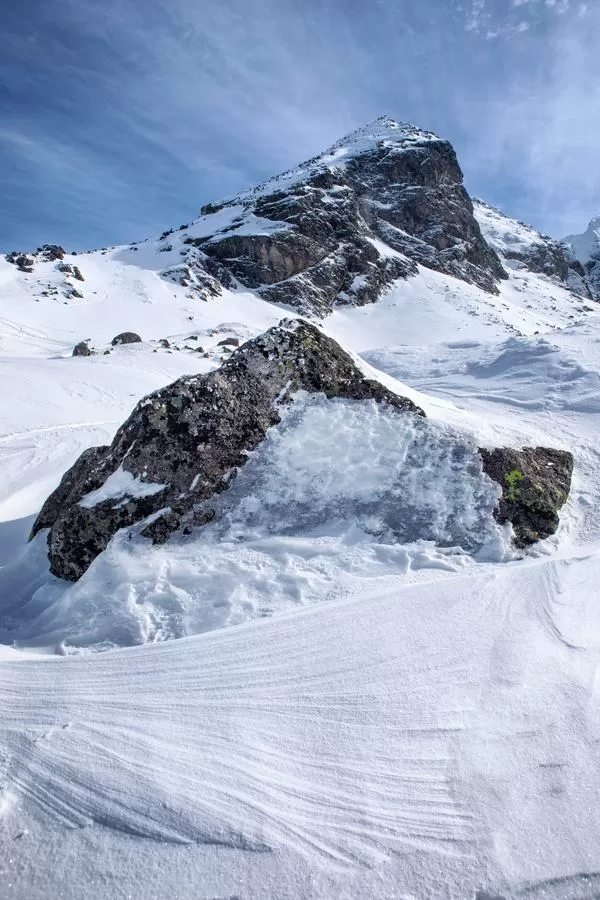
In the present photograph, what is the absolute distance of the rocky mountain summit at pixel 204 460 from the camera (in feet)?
13.8

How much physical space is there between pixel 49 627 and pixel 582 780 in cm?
339

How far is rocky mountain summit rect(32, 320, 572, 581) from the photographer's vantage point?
4191mm

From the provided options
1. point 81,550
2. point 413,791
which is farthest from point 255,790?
point 81,550

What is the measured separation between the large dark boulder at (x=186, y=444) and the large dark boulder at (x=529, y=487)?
1070 mm

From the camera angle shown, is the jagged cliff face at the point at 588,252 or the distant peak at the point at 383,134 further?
the jagged cliff face at the point at 588,252

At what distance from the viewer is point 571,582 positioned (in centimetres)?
381

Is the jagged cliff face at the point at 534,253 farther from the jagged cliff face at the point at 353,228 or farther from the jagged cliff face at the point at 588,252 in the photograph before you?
the jagged cliff face at the point at 353,228

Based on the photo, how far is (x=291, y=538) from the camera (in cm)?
410

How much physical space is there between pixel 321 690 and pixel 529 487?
297cm

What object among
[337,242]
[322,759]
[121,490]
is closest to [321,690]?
[322,759]

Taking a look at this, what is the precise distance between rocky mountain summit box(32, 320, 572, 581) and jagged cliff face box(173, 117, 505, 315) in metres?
46.7

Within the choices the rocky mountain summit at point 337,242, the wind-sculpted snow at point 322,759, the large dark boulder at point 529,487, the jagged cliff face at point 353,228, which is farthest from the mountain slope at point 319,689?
the jagged cliff face at point 353,228

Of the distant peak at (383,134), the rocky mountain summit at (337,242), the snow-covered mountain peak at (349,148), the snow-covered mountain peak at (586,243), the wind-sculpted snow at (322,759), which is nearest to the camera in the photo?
the wind-sculpted snow at (322,759)

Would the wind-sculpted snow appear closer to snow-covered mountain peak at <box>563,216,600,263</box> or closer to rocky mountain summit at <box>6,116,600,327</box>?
rocky mountain summit at <box>6,116,600,327</box>
